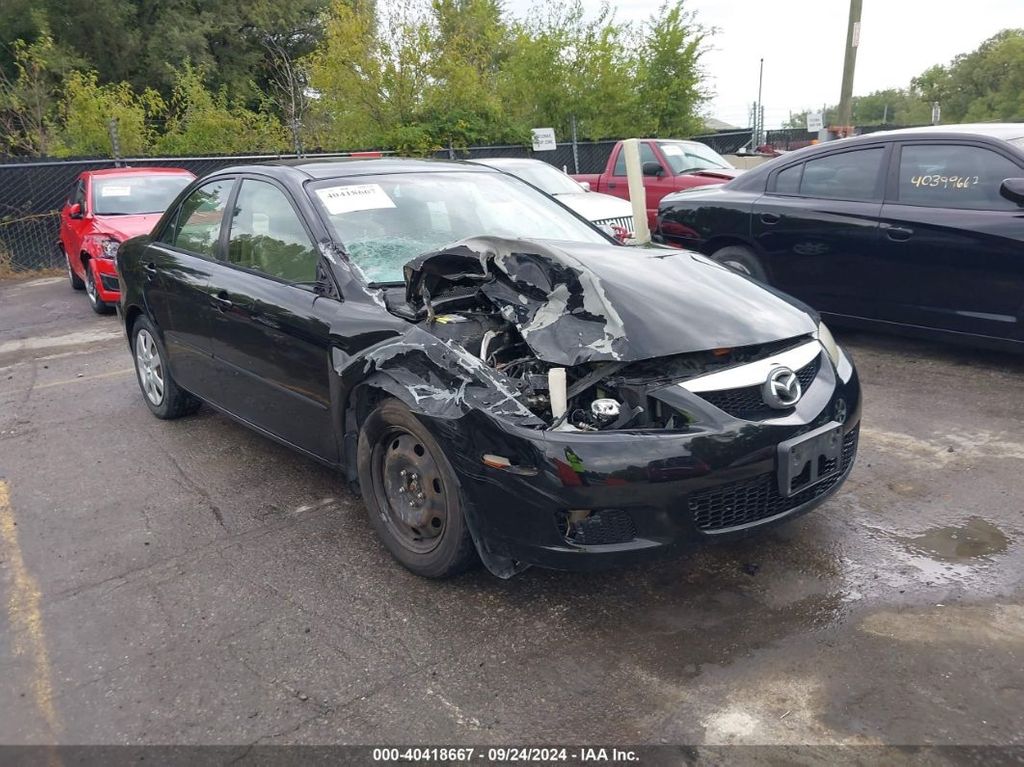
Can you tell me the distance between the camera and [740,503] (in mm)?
2904

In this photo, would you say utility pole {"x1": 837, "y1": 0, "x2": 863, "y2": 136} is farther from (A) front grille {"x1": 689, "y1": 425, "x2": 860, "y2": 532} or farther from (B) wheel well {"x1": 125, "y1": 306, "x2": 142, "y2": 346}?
(A) front grille {"x1": 689, "y1": 425, "x2": 860, "y2": 532}

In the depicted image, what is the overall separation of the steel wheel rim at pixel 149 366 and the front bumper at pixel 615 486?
322cm

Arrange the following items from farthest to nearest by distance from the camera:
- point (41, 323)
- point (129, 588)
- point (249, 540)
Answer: point (41, 323), point (249, 540), point (129, 588)

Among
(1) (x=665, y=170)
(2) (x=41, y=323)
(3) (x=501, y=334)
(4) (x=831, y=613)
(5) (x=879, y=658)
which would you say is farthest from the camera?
(1) (x=665, y=170)

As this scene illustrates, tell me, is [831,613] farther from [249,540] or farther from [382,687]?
[249,540]

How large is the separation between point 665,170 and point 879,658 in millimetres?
10118

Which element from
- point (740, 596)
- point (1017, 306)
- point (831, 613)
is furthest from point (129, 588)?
point (1017, 306)

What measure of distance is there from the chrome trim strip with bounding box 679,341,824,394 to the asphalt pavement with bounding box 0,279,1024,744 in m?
0.81

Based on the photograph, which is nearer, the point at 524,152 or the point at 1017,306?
the point at 1017,306

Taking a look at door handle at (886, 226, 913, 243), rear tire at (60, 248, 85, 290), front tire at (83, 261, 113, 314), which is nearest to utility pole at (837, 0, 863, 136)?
door handle at (886, 226, 913, 243)

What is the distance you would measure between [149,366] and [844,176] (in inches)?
204

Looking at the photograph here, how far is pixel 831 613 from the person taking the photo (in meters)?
2.96

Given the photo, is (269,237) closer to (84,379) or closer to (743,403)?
(743,403)

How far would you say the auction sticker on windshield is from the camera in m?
3.91
